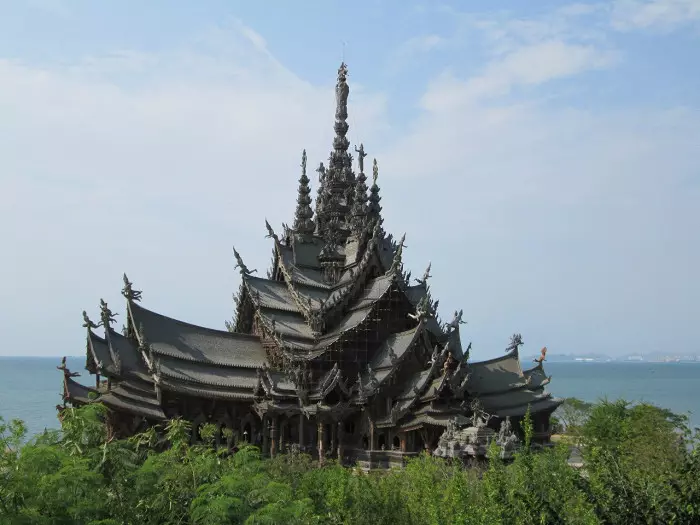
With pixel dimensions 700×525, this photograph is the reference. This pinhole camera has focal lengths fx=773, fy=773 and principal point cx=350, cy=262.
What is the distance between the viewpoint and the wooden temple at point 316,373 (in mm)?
35062

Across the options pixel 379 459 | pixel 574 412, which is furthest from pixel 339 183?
pixel 574 412

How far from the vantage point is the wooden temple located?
35062 millimetres

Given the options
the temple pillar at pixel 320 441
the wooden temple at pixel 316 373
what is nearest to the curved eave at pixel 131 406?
the wooden temple at pixel 316 373

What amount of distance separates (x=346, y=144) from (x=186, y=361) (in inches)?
1064

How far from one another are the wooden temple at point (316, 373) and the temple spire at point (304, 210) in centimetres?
693

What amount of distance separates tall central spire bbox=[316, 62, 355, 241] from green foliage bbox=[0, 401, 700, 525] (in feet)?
103

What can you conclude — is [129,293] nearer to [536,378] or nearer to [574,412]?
[536,378]

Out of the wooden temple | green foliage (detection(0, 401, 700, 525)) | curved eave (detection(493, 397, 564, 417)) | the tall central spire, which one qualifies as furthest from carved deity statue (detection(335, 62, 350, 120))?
green foliage (detection(0, 401, 700, 525))

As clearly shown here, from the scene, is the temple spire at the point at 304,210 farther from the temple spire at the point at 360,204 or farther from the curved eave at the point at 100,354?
the curved eave at the point at 100,354

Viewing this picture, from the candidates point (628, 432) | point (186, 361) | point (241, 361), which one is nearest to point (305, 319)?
point (241, 361)

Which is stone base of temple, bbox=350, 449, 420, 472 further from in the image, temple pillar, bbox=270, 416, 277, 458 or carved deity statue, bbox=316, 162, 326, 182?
carved deity statue, bbox=316, 162, 326, 182

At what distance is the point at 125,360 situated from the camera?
1448 inches

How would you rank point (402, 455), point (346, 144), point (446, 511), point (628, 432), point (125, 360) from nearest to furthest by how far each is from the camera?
point (446, 511)
point (402, 455)
point (125, 360)
point (628, 432)
point (346, 144)

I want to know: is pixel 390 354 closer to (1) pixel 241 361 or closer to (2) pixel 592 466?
(1) pixel 241 361
